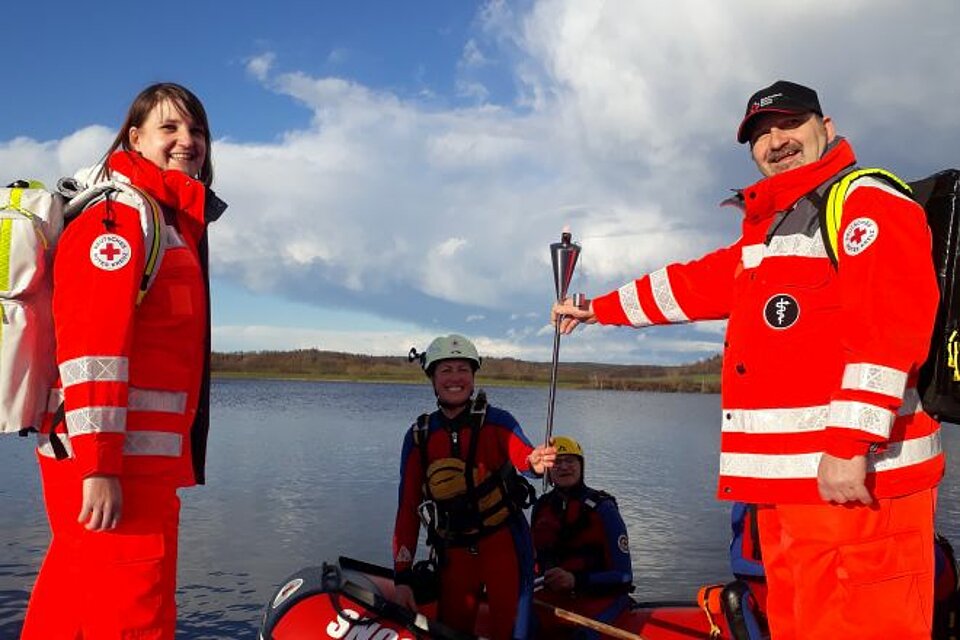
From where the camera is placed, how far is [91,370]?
2324mm

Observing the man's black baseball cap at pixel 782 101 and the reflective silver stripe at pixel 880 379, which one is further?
the man's black baseball cap at pixel 782 101

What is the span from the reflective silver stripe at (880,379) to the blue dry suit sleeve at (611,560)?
3.29m

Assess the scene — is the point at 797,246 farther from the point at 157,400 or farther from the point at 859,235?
the point at 157,400

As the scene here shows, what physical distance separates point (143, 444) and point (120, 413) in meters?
0.17

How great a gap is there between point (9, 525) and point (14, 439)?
1231cm

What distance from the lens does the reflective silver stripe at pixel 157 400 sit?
249 cm

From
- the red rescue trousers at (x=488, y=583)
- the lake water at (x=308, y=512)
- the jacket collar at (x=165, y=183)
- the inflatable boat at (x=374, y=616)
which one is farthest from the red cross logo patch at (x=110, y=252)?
the lake water at (x=308, y=512)

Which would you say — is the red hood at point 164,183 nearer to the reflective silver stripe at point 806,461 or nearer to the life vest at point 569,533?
the reflective silver stripe at point 806,461

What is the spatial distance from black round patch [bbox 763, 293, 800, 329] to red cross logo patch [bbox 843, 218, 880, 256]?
26cm

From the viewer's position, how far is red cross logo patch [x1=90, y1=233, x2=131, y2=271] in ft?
7.78

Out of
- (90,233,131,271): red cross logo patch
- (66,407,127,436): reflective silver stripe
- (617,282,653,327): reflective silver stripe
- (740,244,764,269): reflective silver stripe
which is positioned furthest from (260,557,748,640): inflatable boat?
(90,233,131,271): red cross logo patch

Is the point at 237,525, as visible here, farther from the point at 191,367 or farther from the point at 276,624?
the point at 191,367

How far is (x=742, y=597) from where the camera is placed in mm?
4355

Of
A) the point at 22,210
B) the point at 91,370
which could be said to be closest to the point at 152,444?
the point at 91,370
